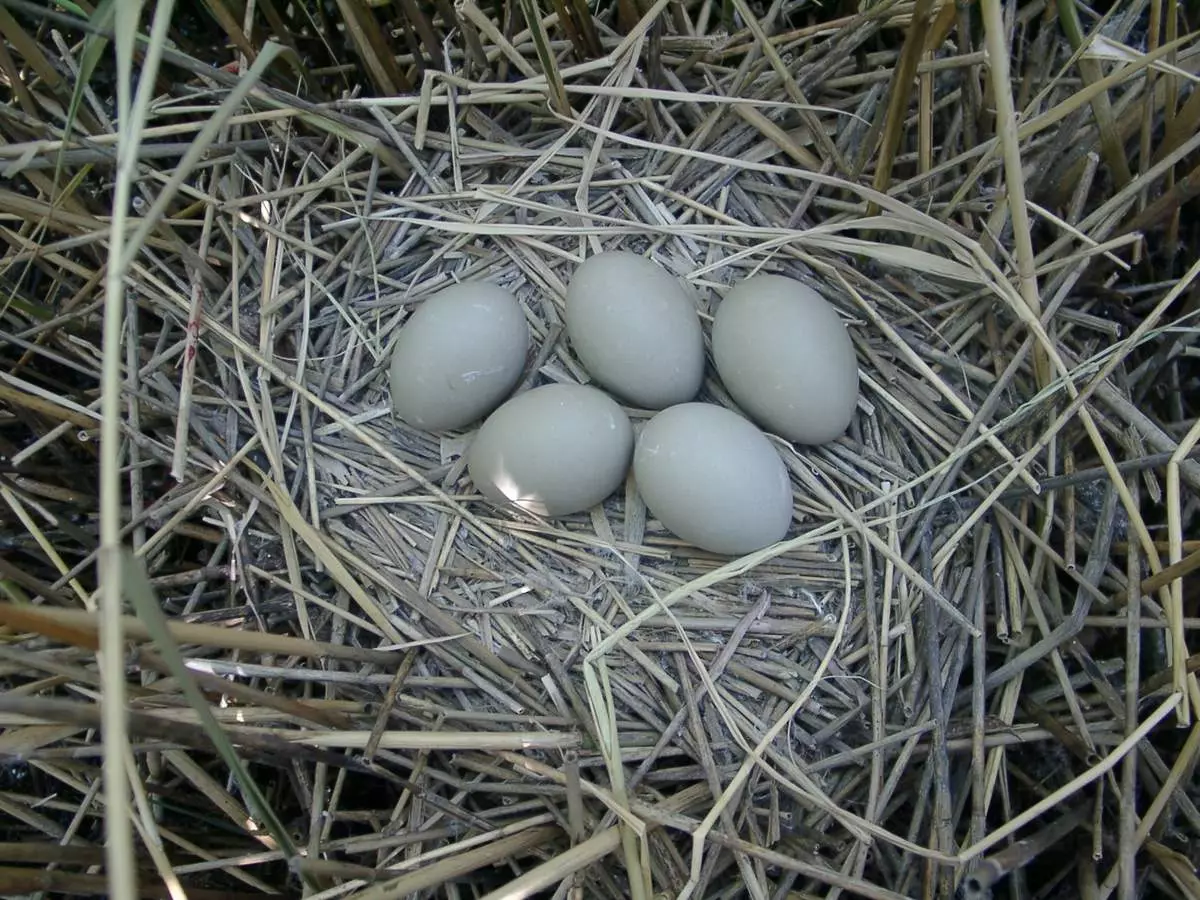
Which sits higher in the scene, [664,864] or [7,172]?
[7,172]

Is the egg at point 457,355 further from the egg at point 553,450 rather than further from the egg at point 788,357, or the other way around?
the egg at point 788,357

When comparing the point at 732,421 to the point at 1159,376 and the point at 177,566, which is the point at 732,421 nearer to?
the point at 1159,376

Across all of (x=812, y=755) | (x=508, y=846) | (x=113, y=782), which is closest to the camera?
(x=113, y=782)

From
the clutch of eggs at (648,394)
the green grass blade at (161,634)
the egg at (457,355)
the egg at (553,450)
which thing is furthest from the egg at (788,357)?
the green grass blade at (161,634)

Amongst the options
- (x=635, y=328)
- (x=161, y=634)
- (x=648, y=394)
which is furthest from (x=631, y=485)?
(x=161, y=634)

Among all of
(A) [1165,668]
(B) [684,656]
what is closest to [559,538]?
(B) [684,656]

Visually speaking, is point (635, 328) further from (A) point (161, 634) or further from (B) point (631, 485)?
(A) point (161, 634)
